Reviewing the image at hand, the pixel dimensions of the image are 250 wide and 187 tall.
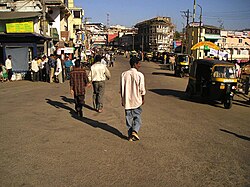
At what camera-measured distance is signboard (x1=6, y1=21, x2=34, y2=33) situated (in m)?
18.2

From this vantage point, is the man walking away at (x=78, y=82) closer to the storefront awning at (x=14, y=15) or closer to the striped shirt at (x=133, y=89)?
the striped shirt at (x=133, y=89)

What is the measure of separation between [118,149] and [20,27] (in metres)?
15.6

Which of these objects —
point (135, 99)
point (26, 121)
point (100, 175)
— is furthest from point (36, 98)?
point (100, 175)

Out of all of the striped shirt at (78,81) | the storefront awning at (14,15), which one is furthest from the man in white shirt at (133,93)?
the storefront awning at (14,15)

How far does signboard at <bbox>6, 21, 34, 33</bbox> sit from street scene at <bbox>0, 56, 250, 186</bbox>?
1034cm

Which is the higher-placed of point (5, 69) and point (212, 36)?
point (212, 36)

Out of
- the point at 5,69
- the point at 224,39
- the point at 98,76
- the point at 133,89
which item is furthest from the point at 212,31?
the point at 133,89

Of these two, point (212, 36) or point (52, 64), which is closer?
point (52, 64)

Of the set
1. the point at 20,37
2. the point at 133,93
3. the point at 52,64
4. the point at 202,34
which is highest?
the point at 202,34

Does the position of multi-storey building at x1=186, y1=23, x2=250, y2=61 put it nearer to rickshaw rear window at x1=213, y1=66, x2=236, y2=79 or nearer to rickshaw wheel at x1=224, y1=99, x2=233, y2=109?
rickshaw rear window at x1=213, y1=66, x2=236, y2=79

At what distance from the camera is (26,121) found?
792cm

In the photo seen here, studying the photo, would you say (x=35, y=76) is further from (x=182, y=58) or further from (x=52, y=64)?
(x=182, y=58)

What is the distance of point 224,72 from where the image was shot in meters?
11.3

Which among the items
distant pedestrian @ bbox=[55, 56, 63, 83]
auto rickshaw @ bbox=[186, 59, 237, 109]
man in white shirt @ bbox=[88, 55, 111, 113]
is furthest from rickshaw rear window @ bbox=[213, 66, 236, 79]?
distant pedestrian @ bbox=[55, 56, 63, 83]
